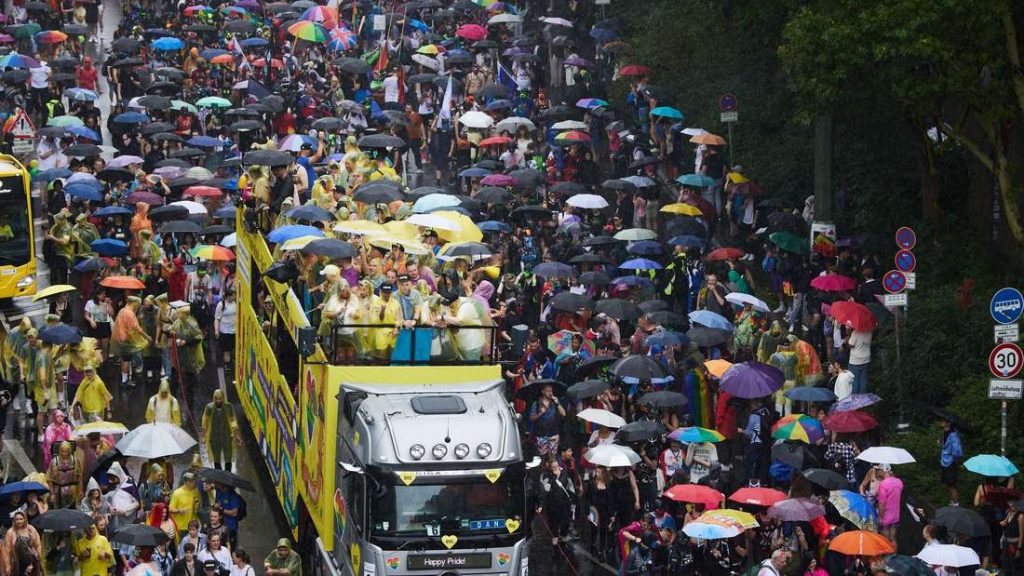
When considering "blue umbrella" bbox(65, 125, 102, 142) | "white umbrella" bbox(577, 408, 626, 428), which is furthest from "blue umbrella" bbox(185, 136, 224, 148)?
"white umbrella" bbox(577, 408, 626, 428)

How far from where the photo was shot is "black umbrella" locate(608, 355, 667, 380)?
24531mm

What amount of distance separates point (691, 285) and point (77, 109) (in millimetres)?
18907

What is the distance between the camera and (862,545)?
62.0 feet

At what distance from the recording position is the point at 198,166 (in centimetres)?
3878

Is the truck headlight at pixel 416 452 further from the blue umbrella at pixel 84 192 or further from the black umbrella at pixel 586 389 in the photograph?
the blue umbrella at pixel 84 192

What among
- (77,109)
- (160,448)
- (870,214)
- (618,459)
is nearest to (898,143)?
(870,214)

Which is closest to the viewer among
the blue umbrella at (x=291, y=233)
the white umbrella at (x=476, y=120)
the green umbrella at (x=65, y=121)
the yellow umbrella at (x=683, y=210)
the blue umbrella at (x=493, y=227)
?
the blue umbrella at (x=291, y=233)

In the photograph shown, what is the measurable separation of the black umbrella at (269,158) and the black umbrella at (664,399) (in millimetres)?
9859

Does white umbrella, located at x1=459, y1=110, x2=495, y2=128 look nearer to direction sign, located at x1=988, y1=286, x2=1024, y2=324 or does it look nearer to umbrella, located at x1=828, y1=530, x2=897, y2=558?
direction sign, located at x1=988, y1=286, x2=1024, y2=324

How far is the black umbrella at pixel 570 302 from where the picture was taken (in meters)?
28.1

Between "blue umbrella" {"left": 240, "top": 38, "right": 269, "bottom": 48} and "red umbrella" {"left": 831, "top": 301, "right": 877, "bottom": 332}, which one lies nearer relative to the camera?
"red umbrella" {"left": 831, "top": 301, "right": 877, "bottom": 332}

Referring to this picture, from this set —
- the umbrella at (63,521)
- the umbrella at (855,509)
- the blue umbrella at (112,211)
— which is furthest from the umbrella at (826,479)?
the blue umbrella at (112,211)

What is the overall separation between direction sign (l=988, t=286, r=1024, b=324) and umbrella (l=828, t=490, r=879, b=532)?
322 centimetres

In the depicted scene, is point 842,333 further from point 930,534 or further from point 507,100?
point 507,100
